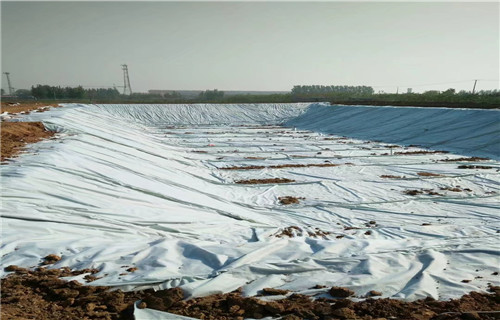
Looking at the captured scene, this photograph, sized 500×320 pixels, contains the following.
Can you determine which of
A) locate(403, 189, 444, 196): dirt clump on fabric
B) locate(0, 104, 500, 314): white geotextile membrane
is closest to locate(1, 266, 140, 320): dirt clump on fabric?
locate(0, 104, 500, 314): white geotextile membrane

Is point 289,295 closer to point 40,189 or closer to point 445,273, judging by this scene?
point 445,273

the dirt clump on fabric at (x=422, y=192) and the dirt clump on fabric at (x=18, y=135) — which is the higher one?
the dirt clump on fabric at (x=18, y=135)

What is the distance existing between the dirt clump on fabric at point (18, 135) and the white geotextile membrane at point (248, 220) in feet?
1.28

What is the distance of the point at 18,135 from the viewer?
8.29 metres

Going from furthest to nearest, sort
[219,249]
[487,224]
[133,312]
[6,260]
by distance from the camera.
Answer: [487,224]
[219,249]
[6,260]
[133,312]

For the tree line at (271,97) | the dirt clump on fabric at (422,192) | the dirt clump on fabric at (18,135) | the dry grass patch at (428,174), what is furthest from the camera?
the tree line at (271,97)

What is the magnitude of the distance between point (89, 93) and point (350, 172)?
40570mm

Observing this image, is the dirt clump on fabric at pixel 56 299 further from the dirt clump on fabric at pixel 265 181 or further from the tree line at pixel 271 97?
the tree line at pixel 271 97

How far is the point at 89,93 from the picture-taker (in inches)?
1603

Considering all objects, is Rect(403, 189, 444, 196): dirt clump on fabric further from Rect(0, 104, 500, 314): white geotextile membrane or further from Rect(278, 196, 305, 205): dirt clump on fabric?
Rect(278, 196, 305, 205): dirt clump on fabric

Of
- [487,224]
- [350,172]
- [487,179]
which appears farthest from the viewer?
[350,172]

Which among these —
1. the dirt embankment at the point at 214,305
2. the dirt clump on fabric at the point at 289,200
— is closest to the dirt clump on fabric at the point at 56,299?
the dirt embankment at the point at 214,305

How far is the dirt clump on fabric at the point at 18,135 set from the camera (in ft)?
21.4

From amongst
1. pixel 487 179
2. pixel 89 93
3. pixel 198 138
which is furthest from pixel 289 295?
pixel 89 93
